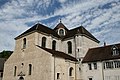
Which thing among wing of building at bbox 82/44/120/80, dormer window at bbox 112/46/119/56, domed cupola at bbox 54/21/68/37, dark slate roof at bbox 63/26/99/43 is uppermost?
domed cupola at bbox 54/21/68/37

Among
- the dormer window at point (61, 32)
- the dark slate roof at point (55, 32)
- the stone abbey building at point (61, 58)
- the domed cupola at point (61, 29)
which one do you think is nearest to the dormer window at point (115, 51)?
the stone abbey building at point (61, 58)

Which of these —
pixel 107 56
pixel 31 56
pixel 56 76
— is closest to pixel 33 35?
pixel 31 56

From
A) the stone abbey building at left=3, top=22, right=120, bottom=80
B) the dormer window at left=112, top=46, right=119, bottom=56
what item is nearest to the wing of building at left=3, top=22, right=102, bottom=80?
the stone abbey building at left=3, top=22, right=120, bottom=80

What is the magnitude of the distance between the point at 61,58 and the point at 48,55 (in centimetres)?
267

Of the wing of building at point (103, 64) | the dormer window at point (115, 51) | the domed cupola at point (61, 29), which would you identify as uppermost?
the domed cupola at point (61, 29)

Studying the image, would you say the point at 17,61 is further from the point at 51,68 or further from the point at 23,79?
the point at 51,68

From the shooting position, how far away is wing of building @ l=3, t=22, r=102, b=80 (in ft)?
100.0

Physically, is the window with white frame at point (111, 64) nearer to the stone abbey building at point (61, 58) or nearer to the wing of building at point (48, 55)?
the stone abbey building at point (61, 58)

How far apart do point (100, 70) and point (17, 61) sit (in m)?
16.0

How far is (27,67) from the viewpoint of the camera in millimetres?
33281

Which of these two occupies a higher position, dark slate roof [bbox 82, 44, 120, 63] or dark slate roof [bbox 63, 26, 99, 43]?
dark slate roof [bbox 63, 26, 99, 43]

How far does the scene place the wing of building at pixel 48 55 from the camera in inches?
1200

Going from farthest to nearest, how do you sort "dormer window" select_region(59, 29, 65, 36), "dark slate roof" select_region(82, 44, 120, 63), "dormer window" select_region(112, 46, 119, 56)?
"dormer window" select_region(59, 29, 65, 36) → "dark slate roof" select_region(82, 44, 120, 63) → "dormer window" select_region(112, 46, 119, 56)

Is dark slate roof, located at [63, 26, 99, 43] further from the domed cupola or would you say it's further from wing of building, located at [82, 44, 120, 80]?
wing of building, located at [82, 44, 120, 80]
